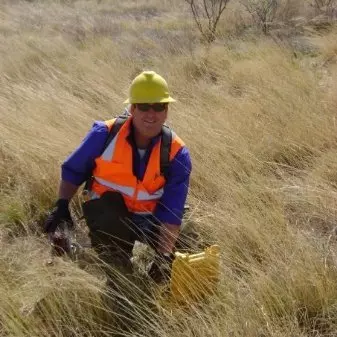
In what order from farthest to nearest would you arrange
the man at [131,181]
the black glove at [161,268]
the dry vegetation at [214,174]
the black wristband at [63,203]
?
the black wristband at [63,203] < the man at [131,181] < the black glove at [161,268] < the dry vegetation at [214,174]

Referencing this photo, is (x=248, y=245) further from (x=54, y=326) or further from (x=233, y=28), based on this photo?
(x=233, y=28)

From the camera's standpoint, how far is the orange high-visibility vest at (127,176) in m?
2.74

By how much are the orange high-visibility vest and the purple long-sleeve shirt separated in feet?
0.10

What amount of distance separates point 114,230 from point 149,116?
2.05ft

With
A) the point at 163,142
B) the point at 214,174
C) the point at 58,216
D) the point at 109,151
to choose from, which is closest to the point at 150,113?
the point at 163,142

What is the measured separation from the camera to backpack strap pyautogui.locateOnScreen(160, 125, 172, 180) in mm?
2748

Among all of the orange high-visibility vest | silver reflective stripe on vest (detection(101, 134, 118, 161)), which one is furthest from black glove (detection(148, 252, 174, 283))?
silver reflective stripe on vest (detection(101, 134, 118, 161))

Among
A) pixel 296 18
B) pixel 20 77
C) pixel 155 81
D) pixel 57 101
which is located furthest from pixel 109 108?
pixel 296 18

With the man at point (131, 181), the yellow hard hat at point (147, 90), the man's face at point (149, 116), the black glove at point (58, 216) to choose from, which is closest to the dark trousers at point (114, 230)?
the man at point (131, 181)

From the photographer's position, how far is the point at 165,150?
2.75 metres

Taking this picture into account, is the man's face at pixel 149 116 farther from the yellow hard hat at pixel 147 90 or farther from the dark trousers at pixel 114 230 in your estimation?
the dark trousers at pixel 114 230

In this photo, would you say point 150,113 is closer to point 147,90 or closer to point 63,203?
point 147,90

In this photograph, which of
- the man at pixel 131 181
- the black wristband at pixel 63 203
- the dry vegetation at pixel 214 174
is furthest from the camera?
the black wristband at pixel 63 203

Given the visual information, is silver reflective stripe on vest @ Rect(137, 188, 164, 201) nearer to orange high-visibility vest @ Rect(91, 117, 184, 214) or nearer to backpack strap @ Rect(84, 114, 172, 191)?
orange high-visibility vest @ Rect(91, 117, 184, 214)
